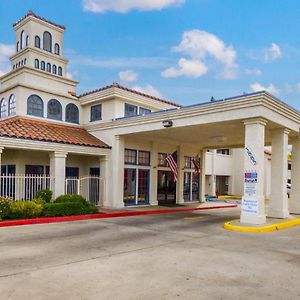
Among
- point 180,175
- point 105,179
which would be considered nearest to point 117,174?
point 105,179

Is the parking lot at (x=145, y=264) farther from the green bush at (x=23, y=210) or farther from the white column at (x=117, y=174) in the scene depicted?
the white column at (x=117, y=174)

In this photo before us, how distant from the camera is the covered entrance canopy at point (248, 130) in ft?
45.2

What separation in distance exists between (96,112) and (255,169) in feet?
37.7

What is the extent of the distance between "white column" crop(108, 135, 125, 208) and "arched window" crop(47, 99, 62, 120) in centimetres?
394

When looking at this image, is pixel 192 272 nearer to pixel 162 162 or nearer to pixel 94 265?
pixel 94 265

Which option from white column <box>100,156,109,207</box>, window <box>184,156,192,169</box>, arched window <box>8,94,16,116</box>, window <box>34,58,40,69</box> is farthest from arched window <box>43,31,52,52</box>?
window <box>184,156,192,169</box>

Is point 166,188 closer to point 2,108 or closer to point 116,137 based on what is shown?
point 116,137

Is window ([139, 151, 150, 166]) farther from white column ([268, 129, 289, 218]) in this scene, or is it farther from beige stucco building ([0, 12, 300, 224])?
white column ([268, 129, 289, 218])

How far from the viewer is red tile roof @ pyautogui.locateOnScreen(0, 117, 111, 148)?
54.2ft

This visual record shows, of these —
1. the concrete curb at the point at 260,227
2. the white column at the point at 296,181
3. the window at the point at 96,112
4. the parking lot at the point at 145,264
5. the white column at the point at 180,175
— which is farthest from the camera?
the white column at the point at 180,175

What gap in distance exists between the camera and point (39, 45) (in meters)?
23.0

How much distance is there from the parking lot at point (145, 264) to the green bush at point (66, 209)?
7.83 ft

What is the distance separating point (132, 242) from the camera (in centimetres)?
1017

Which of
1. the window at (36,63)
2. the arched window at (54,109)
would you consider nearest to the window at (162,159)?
the arched window at (54,109)
